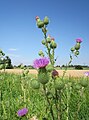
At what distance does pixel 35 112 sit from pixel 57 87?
230 cm

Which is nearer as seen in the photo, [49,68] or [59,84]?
[59,84]

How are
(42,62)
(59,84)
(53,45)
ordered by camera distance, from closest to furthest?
1. (59,84)
2. (42,62)
3. (53,45)

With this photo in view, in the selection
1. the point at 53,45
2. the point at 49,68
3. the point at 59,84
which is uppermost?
the point at 53,45

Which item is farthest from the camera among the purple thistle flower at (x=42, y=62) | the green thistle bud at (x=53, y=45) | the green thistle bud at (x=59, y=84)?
the green thistle bud at (x=53, y=45)

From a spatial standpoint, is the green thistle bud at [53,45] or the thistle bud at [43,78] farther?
the green thistle bud at [53,45]

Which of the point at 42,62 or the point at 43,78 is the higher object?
the point at 42,62

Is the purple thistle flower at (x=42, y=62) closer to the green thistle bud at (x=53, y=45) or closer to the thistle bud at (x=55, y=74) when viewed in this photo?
the thistle bud at (x=55, y=74)

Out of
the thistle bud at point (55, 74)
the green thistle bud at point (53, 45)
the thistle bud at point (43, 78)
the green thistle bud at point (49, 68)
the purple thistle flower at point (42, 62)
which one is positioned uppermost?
the green thistle bud at point (53, 45)

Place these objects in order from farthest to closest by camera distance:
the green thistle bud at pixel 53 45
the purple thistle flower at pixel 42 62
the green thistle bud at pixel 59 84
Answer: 1. the green thistle bud at pixel 53 45
2. the purple thistle flower at pixel 42 62
3. the green thistle bud at pixel 59 84

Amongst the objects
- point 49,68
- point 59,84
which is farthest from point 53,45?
point 59,84

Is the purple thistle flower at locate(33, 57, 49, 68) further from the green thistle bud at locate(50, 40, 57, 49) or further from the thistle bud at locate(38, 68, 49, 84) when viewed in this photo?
the green thistle bud at locate(50, 40, 57, 49)

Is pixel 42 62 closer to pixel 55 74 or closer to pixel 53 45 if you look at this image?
pixel 55 74

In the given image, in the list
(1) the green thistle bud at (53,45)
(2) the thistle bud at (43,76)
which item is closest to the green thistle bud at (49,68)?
(2) the thistle bud at (43,76)

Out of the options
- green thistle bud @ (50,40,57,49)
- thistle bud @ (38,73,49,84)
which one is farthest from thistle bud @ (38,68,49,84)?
green thistle bud @ (50,40,57,49)
